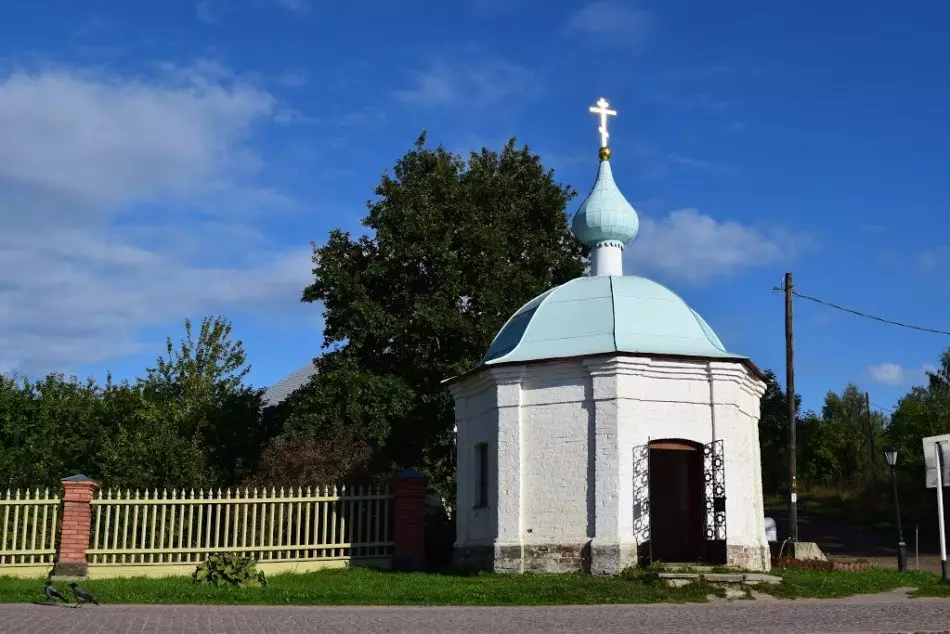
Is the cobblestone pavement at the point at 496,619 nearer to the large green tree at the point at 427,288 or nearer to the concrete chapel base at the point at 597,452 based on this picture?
the concrete chapel base at the point at 597,452

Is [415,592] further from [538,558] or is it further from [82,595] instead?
[82,595]

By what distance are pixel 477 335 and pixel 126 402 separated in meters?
13.0

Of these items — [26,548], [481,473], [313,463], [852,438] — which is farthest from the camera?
[852,438]

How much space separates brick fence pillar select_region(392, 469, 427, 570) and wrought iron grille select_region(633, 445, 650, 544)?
4.68 metres

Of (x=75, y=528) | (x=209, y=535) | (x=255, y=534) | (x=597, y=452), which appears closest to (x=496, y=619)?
(x=597, y=452)

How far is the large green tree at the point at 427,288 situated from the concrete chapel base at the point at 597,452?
827cm

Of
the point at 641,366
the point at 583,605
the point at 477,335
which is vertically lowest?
the point at 583,605

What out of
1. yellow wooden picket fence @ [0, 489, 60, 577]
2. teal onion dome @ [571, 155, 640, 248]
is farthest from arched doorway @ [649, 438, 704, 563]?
yellow wooden picket fence @ [0, 489, 60, 577]

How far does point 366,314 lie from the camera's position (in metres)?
25.6

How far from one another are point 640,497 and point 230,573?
21.6ft

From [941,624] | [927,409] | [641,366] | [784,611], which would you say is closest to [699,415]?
[641,366]

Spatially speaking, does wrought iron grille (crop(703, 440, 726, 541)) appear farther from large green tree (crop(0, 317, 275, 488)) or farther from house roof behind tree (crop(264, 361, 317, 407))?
house roof behind tree (crop(264, 361, 317, 407))

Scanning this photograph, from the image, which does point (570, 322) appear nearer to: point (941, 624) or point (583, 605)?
point (583, 605)

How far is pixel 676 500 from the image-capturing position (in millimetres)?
18109
